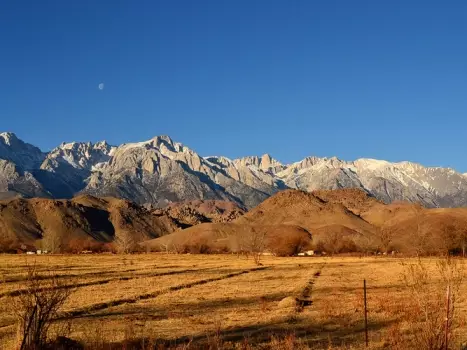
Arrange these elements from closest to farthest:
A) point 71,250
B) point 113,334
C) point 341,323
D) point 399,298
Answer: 1. point 113,334
2. point 341,323
3. point 399,298
4. point 71,250

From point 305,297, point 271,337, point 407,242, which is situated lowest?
point 271,337

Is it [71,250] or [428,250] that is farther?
[71,250]

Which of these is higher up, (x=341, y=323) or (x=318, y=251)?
(x=318, y=251)

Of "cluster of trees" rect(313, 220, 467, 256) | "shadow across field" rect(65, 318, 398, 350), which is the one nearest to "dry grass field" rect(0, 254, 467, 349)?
"shadow across field" rect(65, 318, 398, 350)

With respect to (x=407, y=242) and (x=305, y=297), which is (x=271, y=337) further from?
(x=407, y=242)

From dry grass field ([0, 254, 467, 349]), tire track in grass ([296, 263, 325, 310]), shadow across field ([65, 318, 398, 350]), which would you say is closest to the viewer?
shadow across field ([65, 318, 398, 350])

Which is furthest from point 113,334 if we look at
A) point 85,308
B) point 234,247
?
point 234,247

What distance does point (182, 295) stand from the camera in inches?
1624

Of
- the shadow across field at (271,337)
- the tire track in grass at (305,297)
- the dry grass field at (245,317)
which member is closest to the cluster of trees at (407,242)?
the tire track in grass at (305,297)

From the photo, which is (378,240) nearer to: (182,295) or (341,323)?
(182,295)

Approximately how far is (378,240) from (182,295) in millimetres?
148693

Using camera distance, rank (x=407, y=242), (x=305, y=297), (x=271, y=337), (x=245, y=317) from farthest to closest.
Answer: (x=407, y=242) → (x=305, y=297) → (x=245, y=317) → (x=271, y=337)

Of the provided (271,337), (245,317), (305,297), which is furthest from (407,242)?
(271,337)

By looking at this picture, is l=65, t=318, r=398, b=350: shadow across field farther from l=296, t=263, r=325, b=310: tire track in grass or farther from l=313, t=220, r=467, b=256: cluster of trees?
l=313, t=220, r=467, b=256: cluster of trees
